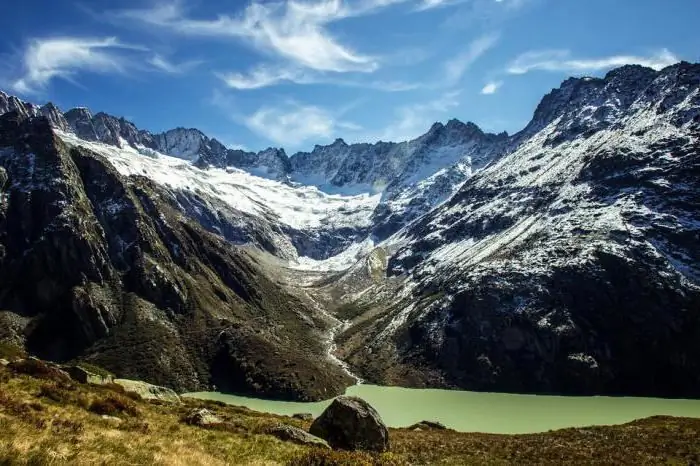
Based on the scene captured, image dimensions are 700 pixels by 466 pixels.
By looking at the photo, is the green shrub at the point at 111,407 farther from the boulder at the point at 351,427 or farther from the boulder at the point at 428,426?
the boulder at the point at 428,426

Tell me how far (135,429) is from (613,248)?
191 metres

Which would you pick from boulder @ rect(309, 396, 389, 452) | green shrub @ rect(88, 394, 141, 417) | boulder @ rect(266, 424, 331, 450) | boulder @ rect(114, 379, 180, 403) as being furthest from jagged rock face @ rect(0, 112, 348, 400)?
green shrub @ rect(88, 394, 141, 417)

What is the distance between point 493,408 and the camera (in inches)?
5340

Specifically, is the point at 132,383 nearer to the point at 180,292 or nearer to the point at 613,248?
the point at 180,292

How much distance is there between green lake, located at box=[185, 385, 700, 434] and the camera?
11044cm

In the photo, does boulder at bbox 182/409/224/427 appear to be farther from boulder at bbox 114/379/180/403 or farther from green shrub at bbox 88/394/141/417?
boulder at bbox 114/379/180/403

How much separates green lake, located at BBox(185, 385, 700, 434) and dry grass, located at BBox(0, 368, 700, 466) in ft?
173

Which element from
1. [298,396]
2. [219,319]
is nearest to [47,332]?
[219,319]

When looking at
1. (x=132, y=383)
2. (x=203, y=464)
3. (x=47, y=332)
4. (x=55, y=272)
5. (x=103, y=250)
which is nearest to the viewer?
(x=203, y=464)

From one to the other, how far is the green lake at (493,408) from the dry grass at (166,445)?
5267cm

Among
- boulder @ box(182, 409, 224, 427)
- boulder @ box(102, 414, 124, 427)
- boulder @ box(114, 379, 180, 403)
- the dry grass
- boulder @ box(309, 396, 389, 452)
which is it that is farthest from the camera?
boulder @ box(114, 379, 180, 403)

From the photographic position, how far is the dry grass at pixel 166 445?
18844 mm

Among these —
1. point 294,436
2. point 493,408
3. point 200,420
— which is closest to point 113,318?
point 493,408

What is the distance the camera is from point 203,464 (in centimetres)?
2023
